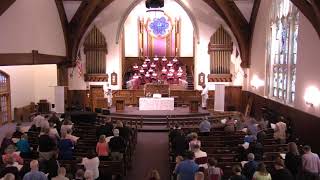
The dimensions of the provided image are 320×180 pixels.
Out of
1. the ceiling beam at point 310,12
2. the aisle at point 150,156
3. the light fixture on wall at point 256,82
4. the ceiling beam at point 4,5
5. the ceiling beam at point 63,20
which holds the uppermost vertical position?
the ceiling beam at point 63,20

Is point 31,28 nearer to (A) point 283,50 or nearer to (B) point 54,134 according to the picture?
(B) point 54,134

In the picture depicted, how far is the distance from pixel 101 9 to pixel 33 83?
6.23 meters

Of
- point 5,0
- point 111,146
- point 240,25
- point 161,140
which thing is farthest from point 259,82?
point 5,0

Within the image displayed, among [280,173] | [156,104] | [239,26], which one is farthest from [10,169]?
[239,26]

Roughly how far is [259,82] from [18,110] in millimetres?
13222

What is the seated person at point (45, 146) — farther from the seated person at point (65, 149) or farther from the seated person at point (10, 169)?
the seated person at point (10, 169)

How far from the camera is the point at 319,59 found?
11359 mm

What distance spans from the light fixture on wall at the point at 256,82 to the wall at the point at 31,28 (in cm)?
1104

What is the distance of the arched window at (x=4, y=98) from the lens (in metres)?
18.2

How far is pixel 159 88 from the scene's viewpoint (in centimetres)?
2127

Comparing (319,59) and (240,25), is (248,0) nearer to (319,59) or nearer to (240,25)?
(240,25)

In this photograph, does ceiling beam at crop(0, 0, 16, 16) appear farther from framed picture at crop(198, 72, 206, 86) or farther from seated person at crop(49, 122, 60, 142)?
framed picture at crop(198, 72, 206, 86)

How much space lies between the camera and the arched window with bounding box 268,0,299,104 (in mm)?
14023

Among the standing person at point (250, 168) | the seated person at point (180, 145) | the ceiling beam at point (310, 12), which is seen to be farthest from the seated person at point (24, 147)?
the ceiling beam at point (310, 12)
